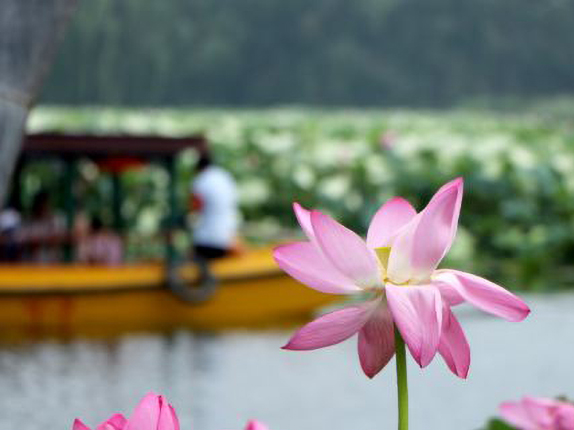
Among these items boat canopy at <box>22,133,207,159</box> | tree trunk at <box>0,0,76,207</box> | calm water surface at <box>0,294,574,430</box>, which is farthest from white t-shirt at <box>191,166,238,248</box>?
tree trunk at <box>0,0,76,207</box>

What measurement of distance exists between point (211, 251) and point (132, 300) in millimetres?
1023

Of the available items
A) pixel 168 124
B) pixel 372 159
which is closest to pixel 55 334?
pixel 372 159

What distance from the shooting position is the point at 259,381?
31.1 feet

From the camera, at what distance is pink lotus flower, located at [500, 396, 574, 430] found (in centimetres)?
164

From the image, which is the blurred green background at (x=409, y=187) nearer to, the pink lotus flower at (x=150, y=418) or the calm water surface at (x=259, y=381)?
the calm water surface at (x=259, y=381)

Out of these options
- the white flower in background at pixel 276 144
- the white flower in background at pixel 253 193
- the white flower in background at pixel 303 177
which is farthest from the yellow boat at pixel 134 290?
the white flower in background at pixel 276 144

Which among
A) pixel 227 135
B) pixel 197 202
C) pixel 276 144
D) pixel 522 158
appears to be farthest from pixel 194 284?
pixel 227 135

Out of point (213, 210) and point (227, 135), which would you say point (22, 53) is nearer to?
point (213, 210)

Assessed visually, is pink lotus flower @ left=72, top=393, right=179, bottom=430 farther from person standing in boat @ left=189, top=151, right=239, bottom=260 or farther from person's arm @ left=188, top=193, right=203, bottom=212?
person's arm @ left=188, top=193, right=203, bottom=212

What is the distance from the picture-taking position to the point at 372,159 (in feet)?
56.7

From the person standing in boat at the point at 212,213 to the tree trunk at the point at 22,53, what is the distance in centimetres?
863

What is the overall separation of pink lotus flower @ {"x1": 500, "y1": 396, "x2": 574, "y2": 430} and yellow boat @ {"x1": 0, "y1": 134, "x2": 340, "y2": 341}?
9313mm

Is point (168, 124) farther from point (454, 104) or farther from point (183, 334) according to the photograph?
point (454, 104)

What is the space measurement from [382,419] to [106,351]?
9.06 feet
